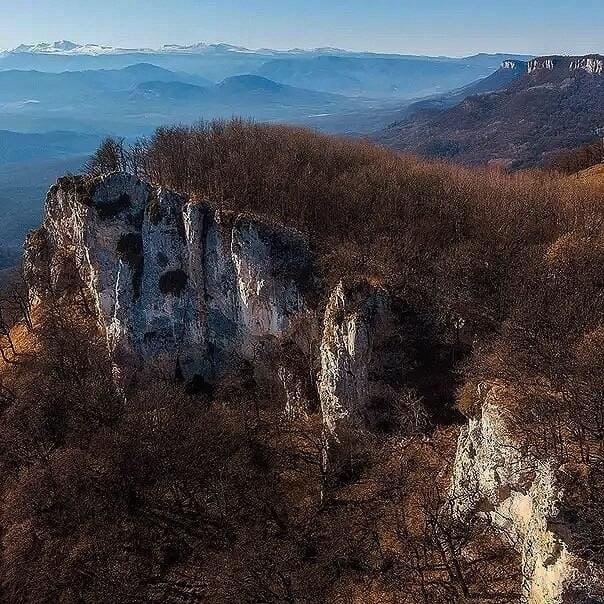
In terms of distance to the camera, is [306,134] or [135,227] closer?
[135,227]

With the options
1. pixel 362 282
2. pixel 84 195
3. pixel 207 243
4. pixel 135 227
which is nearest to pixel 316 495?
pixel 362 282

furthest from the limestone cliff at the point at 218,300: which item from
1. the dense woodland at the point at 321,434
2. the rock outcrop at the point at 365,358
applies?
the dense woodland at the point at 321,434

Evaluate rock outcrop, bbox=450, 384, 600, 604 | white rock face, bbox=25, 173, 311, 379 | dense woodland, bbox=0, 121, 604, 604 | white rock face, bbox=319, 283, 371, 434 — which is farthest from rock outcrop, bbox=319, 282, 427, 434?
white rock face, bbox=25, 173, 311, 379

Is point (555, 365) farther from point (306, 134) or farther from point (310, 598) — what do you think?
point (306, 134)

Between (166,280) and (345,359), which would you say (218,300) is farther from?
(345,359)

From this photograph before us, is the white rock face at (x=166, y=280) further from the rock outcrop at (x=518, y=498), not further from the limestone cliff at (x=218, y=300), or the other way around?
the rock outcrop at (x=518, y=498)

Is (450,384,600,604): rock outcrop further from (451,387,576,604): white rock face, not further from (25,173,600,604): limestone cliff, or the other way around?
(25,173,600,604): limestone cliff
